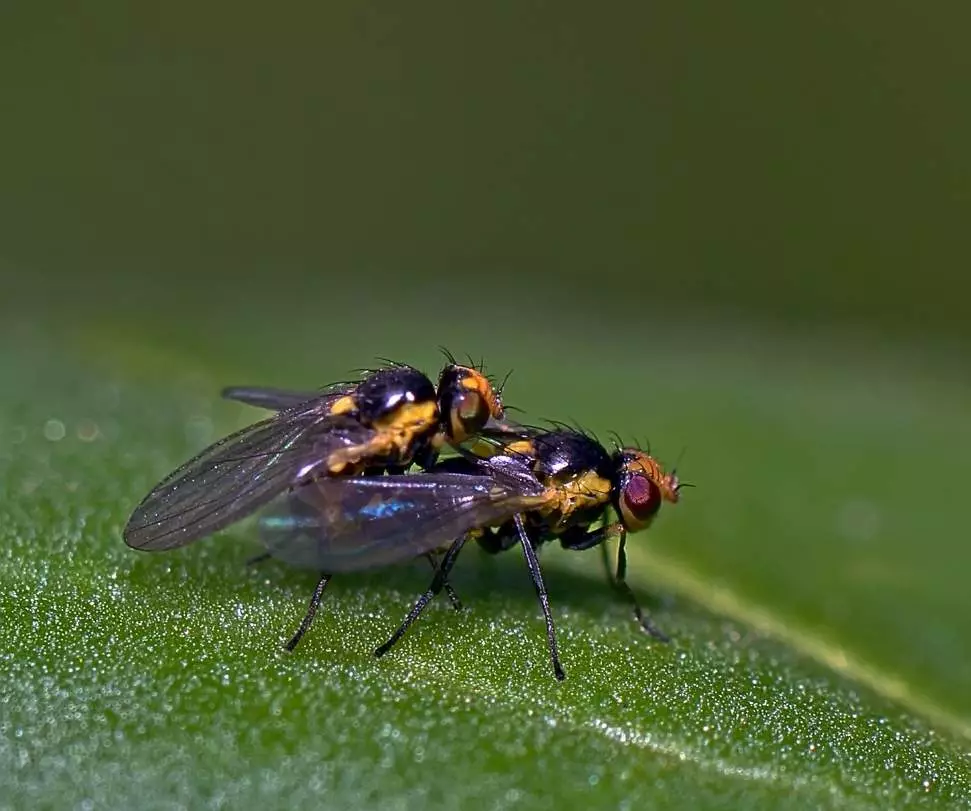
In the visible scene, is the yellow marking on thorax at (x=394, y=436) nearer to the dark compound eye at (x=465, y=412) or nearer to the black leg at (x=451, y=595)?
the dark compound eye at (x=465, y=412)

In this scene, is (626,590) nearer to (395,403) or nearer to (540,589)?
(540,589)

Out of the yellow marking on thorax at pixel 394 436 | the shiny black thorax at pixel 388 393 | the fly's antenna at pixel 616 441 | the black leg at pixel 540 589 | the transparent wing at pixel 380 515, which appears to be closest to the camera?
the black leg at pixel 540 589

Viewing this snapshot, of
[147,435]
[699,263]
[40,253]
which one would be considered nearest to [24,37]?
[40,253]

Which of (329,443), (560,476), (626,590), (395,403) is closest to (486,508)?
(560,476)

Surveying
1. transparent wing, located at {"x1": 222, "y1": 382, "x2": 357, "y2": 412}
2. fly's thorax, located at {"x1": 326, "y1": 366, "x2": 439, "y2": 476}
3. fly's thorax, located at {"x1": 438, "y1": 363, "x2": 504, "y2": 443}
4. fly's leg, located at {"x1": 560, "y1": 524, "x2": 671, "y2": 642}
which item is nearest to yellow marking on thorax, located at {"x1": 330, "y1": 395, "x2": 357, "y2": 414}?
fly's thorax, located at {"x1": 326, "y1": 366, "x2": 439, "y2": 476}

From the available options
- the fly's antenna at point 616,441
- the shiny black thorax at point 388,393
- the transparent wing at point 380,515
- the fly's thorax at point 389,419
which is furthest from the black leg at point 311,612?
the fly's antenna at point 616,441

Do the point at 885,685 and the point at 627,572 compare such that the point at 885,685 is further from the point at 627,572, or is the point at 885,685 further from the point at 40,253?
the point at 40,253
